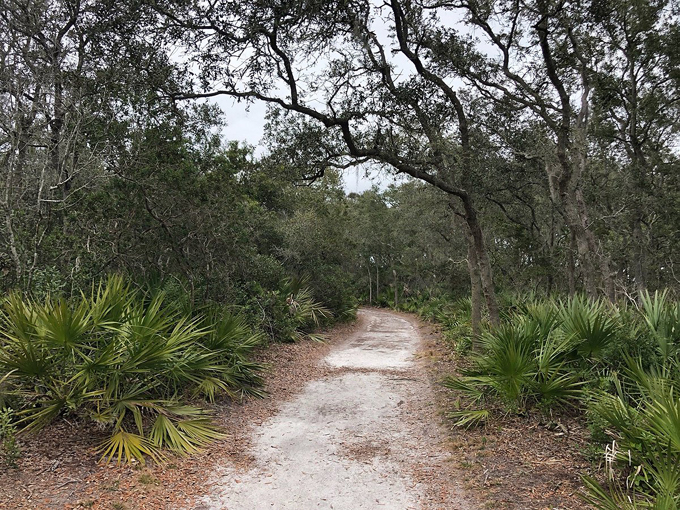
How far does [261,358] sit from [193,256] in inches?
109

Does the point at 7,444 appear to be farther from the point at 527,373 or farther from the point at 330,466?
the point at 527,373

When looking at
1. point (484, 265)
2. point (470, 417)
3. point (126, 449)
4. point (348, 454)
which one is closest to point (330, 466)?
point (348, 454)

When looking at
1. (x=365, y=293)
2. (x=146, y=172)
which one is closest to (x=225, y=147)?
(x=146, y=172)

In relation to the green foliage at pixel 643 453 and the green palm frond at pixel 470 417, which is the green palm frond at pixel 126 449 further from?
the green foliage at pixel 643 453

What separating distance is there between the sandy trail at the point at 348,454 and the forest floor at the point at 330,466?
0.04ft

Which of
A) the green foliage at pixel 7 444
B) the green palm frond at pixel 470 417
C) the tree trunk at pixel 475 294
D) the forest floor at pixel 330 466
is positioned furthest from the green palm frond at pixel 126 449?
the tree trunk at pixel 475 294

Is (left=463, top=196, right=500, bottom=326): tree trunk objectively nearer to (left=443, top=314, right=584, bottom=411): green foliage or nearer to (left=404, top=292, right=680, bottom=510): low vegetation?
(left=404, top=292, right=680, bottom=510): low vegetation

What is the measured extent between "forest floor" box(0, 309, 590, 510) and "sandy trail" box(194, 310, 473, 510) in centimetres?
1

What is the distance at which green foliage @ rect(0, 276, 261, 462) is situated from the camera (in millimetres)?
4641

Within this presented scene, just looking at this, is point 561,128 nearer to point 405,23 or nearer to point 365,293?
point 405,23

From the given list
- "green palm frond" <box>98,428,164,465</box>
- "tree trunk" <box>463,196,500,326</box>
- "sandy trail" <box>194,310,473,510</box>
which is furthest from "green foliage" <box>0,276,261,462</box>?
"tree trunk" <box>463,196,500,326</box>

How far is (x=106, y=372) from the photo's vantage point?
4.88 m

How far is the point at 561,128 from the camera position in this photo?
1084 cm

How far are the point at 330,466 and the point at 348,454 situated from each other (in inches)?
14.9
